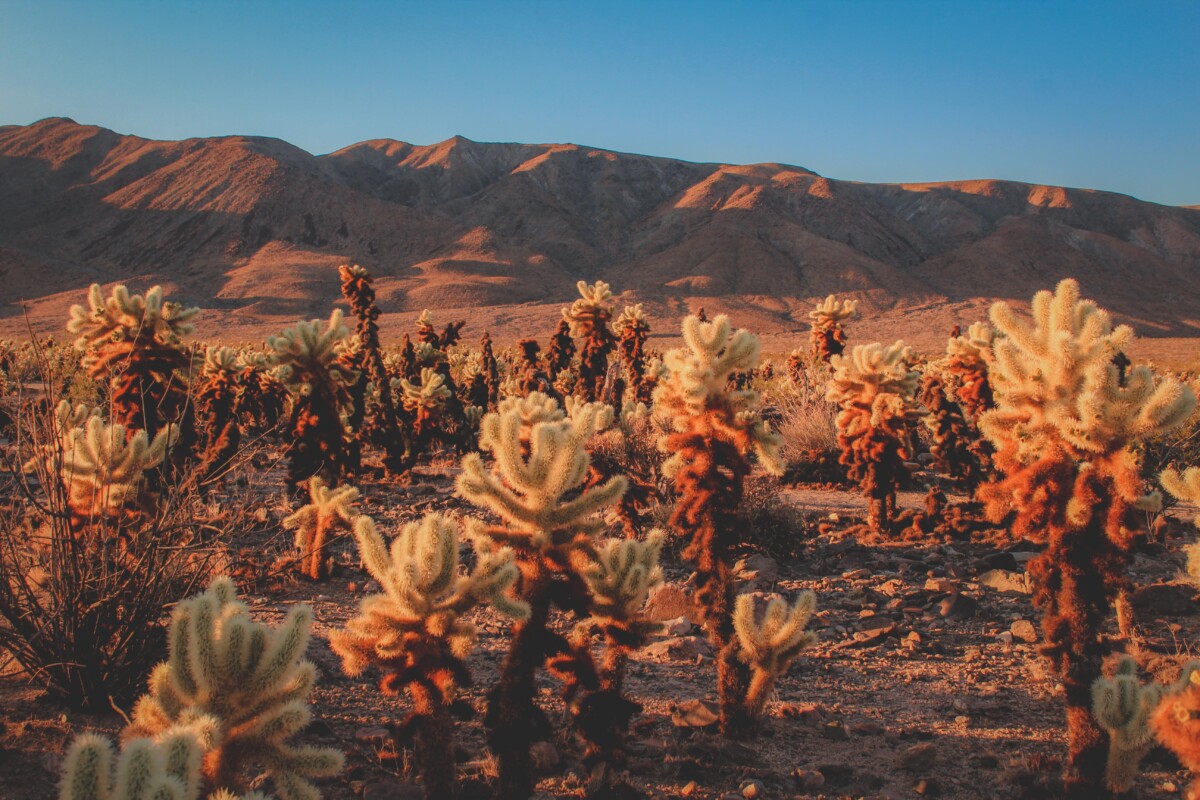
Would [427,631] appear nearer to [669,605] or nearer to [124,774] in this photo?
[124,774]

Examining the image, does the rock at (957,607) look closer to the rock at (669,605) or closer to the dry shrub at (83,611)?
the rock at (669,605)

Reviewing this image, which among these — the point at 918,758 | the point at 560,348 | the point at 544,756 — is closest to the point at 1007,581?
the point at 918,758

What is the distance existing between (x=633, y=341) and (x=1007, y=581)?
23.2ft

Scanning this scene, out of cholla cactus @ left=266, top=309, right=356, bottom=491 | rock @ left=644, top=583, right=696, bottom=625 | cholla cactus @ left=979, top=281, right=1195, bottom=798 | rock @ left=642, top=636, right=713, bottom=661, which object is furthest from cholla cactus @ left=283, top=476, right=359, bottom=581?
cholla cactus @ left=979, top=281, right=1195, bottom=798

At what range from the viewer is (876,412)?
703 centimetres

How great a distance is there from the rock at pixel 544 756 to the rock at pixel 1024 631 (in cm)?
353

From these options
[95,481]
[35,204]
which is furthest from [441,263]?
[95,481]

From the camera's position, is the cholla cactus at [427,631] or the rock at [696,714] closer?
the cholla cactus at [427,631]

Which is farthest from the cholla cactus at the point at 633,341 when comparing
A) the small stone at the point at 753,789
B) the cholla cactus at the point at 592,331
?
the small stone at the point at 753,789

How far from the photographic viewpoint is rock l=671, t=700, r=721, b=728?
12.9 ft

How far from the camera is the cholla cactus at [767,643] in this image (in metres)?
3.77

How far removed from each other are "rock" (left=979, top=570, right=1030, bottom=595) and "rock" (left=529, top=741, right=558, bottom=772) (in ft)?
14.4

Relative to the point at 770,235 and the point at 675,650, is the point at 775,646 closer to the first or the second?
the point at 675,650

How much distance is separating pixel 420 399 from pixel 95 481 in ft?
19.1
